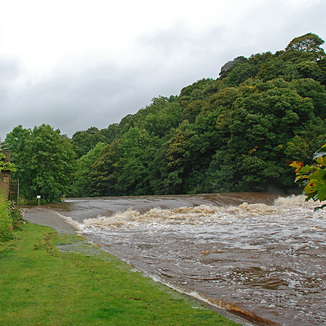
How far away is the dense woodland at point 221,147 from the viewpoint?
29734mm

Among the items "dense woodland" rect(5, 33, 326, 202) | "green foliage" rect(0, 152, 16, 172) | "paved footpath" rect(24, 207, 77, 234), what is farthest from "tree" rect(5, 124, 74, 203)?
"green foliage" rect(0, 152, 16, 172)

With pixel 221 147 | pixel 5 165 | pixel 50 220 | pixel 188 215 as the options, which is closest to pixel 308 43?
pixel 221 147

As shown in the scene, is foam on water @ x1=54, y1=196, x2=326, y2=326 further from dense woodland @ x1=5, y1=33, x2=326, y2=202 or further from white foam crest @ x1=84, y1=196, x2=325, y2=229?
dense woodland @ x1=5, y1=33, x2=326, y2=202

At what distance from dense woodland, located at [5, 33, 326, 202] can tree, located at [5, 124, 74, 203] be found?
0.09 m

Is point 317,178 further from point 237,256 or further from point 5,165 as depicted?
point 5,165

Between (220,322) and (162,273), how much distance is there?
12.8 feet

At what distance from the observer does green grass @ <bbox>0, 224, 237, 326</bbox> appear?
188 inches

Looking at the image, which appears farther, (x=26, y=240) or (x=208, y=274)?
(x=26, y=240)

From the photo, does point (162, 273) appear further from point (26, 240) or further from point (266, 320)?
point (26, 240)

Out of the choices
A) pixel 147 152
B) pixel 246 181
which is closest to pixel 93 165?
pixel 147 152

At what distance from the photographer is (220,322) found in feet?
15.9

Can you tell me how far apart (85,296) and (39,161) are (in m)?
25.7

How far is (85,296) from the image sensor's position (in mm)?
5691

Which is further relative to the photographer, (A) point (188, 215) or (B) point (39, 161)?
(B) point (39, 161)
